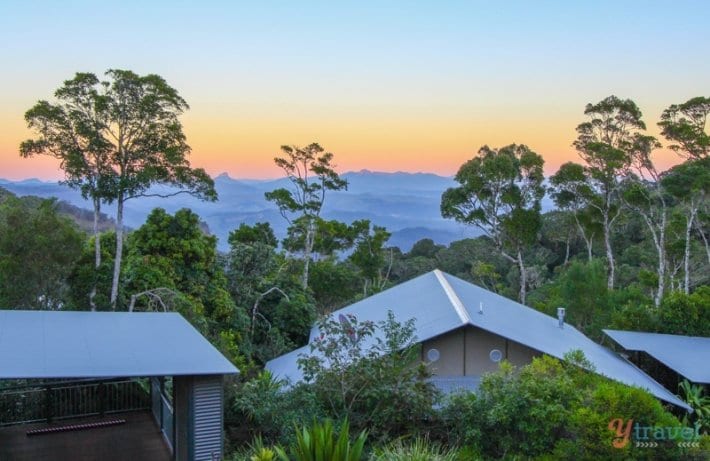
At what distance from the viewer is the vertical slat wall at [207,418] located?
7641mm

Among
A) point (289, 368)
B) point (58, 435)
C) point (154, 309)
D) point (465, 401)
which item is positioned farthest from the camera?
point (154, 309)

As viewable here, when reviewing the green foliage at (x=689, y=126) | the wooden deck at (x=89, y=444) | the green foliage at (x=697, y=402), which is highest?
the green foliage at (x=689, y=126)

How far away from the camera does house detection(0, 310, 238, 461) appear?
736 cm

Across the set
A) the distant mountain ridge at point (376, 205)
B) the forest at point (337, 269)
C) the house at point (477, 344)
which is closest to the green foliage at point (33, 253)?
the forest at point (337, 269)

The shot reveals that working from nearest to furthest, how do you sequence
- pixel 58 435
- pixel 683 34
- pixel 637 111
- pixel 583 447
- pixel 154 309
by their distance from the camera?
pixel 583 447 → pixel 58 435 → pixel 154 309 → pixel 683 34 → pixel 637 111

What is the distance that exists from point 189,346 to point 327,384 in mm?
2167

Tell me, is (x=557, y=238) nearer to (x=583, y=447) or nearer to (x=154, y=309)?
(x=154, y=309)

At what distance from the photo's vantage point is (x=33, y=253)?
13.5m

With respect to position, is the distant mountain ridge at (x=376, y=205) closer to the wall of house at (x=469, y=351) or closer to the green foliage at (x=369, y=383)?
the wall of house at (x=469, y=351)

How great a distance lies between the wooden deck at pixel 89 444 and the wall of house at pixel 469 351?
537 cm

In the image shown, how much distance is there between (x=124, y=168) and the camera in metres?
15.6

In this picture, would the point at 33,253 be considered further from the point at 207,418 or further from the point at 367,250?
the point at 367,250

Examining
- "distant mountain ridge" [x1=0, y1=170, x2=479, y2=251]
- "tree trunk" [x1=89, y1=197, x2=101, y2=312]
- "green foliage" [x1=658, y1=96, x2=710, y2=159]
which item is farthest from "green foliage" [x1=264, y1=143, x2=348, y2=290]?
"distant mountain ridge" [x1=0, y1=170, x2=479, y2=251]

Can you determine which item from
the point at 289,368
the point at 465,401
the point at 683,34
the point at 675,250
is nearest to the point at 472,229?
the point at 675,250
